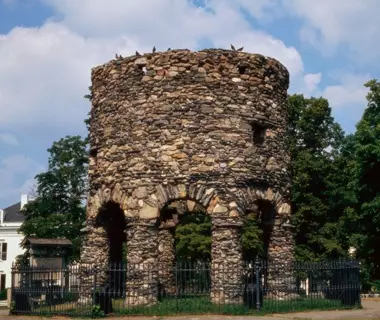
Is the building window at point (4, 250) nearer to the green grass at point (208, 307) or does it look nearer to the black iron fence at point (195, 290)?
the black iron fence at point (195, 290)

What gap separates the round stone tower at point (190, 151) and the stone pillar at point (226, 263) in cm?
3

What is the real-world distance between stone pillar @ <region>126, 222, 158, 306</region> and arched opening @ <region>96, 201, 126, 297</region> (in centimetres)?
62

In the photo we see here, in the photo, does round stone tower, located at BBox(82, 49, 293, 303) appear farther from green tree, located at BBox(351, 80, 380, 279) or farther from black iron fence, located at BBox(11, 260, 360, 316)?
green tree, located at BBox(351, 80, 380, 279)

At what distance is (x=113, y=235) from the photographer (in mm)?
19266

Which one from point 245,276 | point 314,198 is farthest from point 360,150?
point 245,276

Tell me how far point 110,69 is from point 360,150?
15.1m

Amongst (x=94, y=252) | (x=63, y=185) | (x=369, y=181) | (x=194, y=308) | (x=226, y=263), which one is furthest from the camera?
(x=63, y=185)

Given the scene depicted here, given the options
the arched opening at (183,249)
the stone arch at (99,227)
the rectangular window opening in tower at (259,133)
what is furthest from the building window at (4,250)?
the rectangular window opening in tower at (259,133)

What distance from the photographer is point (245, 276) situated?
1603cm

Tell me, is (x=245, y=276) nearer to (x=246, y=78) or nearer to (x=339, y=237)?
(x=246, y=78)

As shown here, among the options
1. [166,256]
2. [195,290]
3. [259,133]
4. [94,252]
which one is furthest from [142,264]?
[259,133]

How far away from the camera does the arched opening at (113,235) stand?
17609 millimetres

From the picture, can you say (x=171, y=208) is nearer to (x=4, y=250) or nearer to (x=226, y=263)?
(x=226, y=263)

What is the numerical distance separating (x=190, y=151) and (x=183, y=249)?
17.0 meters
